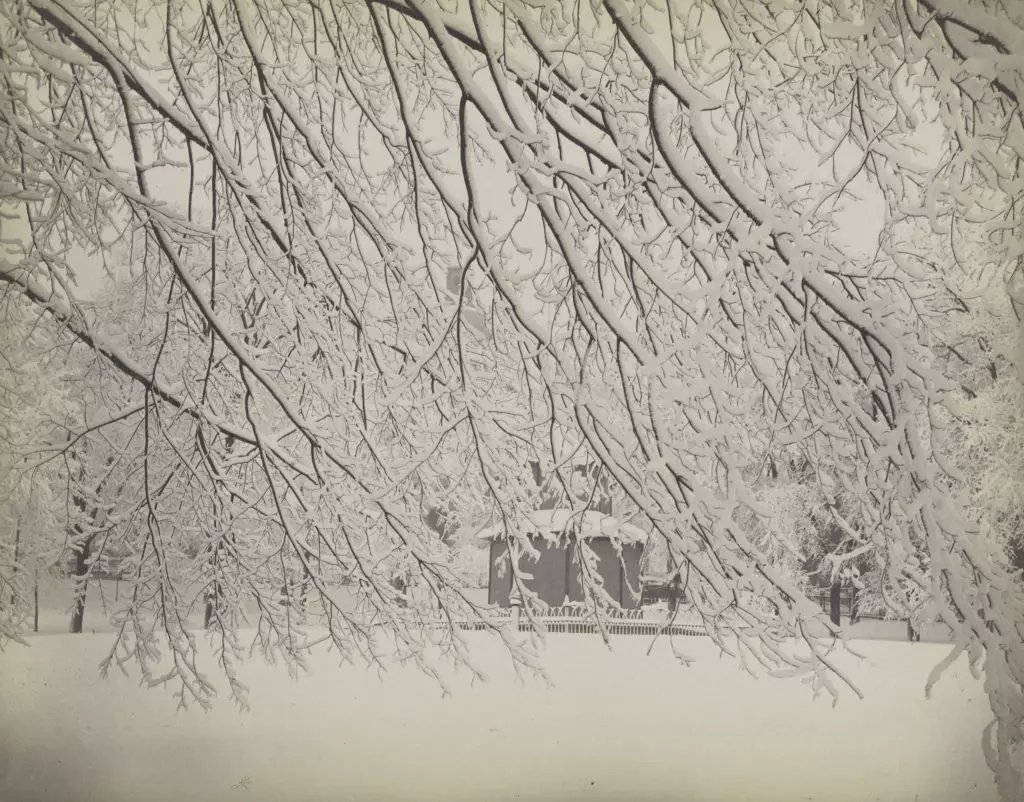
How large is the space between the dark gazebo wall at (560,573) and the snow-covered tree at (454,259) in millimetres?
105

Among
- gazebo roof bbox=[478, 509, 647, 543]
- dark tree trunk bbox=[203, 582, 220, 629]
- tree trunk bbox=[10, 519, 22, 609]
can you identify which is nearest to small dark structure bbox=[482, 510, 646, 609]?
gazebo roof bbox=[478, 509, 647, 543]

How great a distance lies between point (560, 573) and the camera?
2416 mm

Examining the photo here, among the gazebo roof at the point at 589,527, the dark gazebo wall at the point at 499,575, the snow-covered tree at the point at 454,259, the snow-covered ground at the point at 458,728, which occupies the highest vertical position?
the snow-covered tree at the point at 454,259

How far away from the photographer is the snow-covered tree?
2.26 meters

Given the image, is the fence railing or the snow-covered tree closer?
the snow-covered tree

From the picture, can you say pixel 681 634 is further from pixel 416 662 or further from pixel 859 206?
pixel 859 206

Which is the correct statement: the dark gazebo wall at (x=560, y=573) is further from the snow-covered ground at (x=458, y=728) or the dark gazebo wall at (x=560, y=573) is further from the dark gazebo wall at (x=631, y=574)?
the snow-covered ground at (x=458, y=728)

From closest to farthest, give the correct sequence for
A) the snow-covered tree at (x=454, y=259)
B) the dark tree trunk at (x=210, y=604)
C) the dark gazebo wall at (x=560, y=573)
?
the snow-covered tree at (x=454, y=259), the dark gazebo wall at (x=560, y=573), the dark tree trunk at (x=210, y=604)

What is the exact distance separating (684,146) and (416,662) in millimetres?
1557

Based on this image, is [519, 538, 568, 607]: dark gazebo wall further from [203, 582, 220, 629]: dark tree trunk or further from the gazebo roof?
[203, 582, 220, 629]: dark tree trunk

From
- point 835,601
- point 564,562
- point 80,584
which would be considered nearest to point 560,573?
point 564,562

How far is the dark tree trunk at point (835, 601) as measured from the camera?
7.92 feet

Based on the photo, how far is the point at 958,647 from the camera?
94.3 inches

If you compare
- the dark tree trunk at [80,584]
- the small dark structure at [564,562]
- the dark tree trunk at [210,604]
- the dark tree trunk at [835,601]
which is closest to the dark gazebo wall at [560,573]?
the small dark structure at [564,562]
